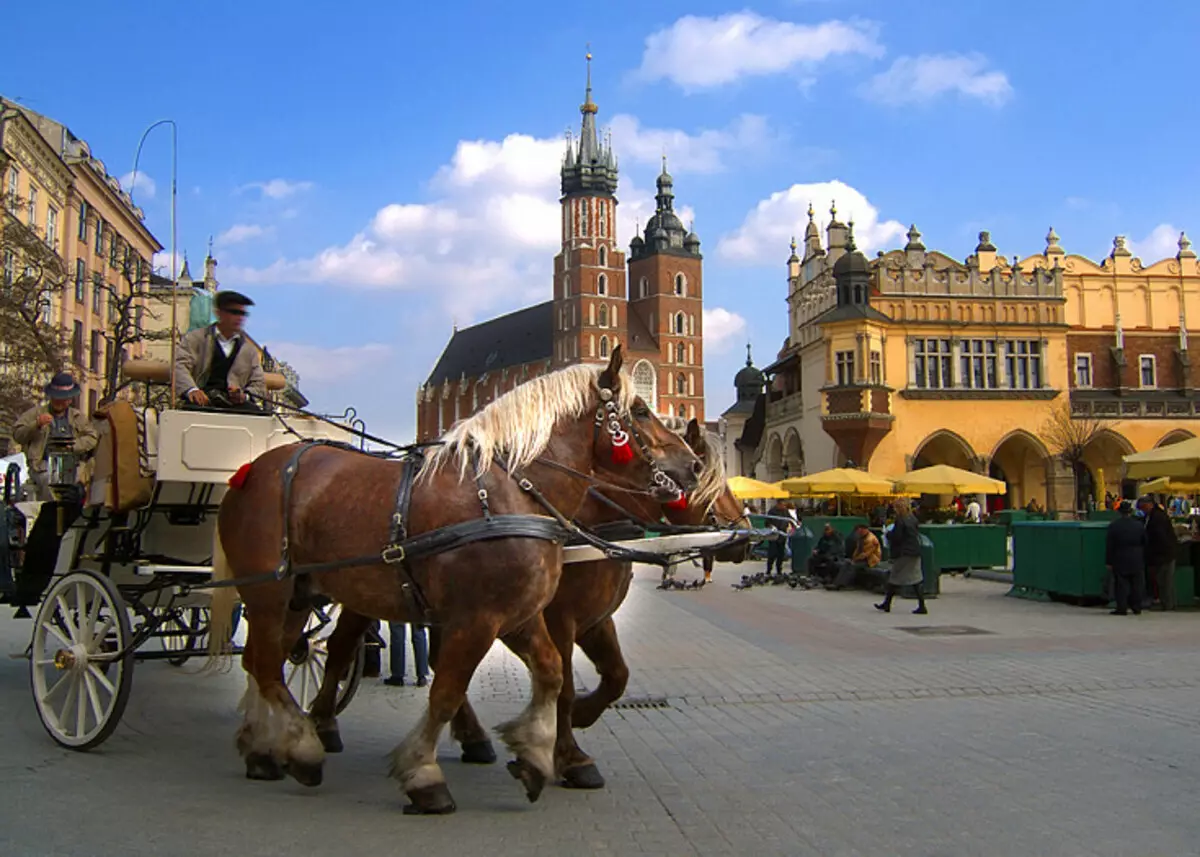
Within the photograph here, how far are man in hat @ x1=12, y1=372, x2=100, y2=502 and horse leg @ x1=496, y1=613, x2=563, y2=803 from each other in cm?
401

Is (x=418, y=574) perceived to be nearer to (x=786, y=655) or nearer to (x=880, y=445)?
(x=786, y=655)

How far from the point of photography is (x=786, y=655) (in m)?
11.0

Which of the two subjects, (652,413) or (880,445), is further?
(880,445)

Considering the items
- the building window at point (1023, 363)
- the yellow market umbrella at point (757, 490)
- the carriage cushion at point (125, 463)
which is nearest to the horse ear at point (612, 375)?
the carriage cushion at point (125, 463)

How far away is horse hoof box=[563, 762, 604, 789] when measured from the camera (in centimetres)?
550

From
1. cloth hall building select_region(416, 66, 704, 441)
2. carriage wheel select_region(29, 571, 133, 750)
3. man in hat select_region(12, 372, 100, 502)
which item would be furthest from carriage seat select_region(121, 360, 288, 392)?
cloth hall building select_region(416, 66, 704, 441)

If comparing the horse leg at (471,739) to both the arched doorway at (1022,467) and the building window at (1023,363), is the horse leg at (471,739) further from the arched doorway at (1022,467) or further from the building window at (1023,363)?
the building window at (1023,363)

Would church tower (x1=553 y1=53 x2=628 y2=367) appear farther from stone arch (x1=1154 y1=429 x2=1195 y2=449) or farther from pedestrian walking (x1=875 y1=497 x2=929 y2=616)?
pedestrian walking (x1=875 y1=497 x2=929 y2=616)

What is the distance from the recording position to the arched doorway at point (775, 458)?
172ft

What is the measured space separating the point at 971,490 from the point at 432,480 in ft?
78.4

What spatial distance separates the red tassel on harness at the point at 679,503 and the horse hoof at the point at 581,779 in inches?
59.1

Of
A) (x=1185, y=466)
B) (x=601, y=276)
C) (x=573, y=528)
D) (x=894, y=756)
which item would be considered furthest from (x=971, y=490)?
(x=601, y=276)

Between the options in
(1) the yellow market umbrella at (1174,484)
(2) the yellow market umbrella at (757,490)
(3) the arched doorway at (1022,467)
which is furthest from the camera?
(3) the arched doorway at (1022,467)

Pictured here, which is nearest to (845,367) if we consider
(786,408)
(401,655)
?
(786,408)
